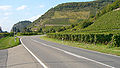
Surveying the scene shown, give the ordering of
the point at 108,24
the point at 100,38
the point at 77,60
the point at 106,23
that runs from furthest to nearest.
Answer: the point at 106,23 → the point at 108,24 → the point at 100,38 → the point at 77,60

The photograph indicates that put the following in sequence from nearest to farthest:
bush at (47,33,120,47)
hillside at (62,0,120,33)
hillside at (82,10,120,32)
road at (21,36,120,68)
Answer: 1. road at (21,36,120,68)
2. bush at (47,33,120,47)
3. hillside at (62,0,120,33)
4. hillside at (82,10,120,32)

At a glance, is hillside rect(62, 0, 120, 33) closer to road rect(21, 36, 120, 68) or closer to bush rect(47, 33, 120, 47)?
bush rect(47, 33, 120, 47)

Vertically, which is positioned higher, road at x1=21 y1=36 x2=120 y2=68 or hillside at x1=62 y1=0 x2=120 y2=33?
hillside at x1=62 y1=0 x2=120 y2=33

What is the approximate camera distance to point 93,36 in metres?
27.8

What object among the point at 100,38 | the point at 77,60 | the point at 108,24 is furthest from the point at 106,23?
the point at 77,60

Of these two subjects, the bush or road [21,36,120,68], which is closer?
road [21,36,120,68]

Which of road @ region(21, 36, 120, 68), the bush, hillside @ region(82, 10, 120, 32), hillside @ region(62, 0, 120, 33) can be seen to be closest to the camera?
road @ region(21, 36, 120, 68)

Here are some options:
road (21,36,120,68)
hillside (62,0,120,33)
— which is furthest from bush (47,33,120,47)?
hillside (62,0,120,33)

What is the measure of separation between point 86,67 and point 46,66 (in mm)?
2366

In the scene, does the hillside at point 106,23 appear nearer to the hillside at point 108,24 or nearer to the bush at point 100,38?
the hillside at point 108,24

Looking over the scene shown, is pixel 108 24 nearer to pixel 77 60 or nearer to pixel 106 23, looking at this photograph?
pixel 106 23

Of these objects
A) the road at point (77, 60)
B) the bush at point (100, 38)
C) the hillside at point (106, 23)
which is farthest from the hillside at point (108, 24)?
the road at point (77, 60)

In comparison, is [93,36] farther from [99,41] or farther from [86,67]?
[86,67]

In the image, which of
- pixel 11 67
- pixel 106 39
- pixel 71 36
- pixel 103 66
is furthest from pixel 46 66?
pixel 71 36
